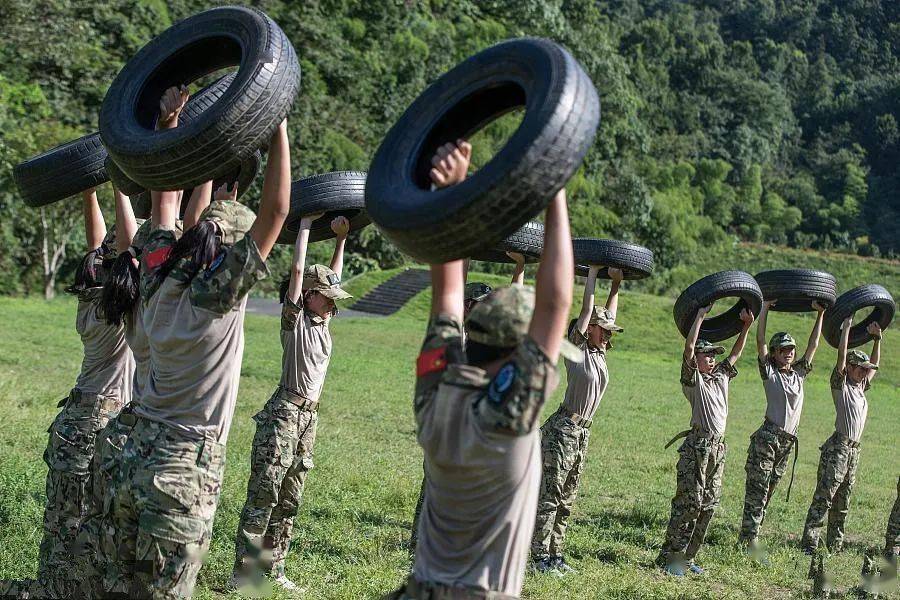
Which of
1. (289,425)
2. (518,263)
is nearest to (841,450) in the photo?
(518,263)

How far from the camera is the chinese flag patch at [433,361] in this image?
3492 mm

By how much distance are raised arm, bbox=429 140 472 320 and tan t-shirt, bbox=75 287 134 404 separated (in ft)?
10.8

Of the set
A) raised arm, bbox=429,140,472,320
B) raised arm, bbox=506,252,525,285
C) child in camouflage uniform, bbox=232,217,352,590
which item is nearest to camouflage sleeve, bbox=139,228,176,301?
raised arm, bbox=429,140,472,320

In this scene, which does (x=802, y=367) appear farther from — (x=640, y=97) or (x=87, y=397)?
(x=640, y=97)

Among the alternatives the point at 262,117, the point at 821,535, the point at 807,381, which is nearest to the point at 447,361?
the point at 262,117

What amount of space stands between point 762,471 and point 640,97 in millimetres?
81983

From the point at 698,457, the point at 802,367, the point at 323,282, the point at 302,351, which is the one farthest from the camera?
the point at 802,367

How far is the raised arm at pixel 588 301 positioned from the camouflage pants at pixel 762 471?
10.4ft

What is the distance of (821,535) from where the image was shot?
11344mm

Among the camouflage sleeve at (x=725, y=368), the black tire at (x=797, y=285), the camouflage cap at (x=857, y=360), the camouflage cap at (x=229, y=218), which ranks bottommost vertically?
the camouflage sleeve at (x=725, y=368)

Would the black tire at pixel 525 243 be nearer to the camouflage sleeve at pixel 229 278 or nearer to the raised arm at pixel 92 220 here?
the raised arm at pixel 92 220

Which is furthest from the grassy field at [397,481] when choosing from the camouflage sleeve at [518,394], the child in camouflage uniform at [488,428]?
the camouflage sleeve at [518,394]

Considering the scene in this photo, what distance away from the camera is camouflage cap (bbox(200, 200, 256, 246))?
14.6 feet

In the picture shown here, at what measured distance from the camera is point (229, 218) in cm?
449
